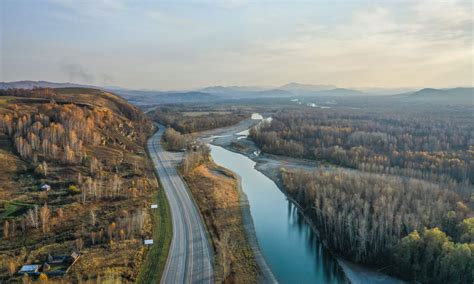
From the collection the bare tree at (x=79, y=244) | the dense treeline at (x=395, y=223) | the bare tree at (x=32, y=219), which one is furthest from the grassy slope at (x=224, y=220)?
the bare tree at (x=32, y=219)

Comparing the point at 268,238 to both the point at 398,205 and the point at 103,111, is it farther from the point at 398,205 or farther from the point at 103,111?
the point at 103,111

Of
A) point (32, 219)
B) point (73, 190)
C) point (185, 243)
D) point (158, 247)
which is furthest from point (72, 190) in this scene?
point (185, 243)

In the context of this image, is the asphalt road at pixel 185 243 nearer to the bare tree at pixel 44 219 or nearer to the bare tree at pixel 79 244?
the bare tree at pixel 79 244

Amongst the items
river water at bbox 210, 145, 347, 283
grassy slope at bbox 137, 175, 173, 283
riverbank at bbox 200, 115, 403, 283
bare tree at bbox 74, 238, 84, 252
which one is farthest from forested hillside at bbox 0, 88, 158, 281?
riverbank at bbox 200, 115, 403, 283

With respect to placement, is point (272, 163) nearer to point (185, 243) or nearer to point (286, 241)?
point (286, 241)

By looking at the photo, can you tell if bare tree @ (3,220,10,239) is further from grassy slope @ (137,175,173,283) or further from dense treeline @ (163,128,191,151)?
dense treeline @ (163,128,191,151)

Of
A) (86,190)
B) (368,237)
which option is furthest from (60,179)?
(368,237)

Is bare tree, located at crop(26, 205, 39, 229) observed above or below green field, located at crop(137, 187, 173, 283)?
above
